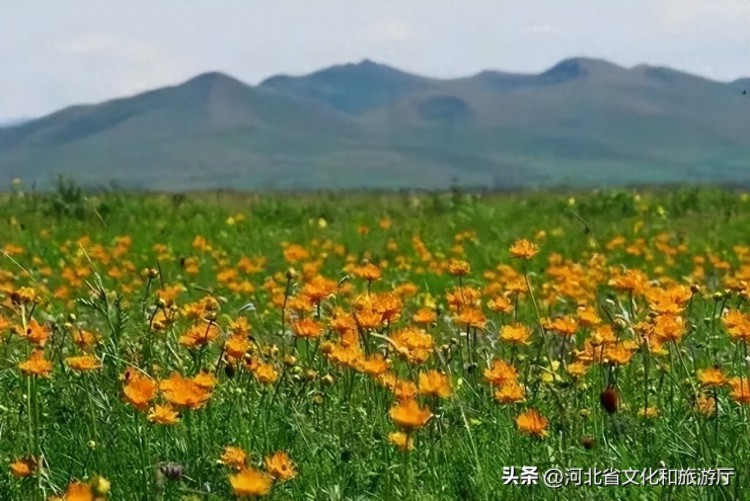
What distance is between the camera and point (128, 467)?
2623 millimetres

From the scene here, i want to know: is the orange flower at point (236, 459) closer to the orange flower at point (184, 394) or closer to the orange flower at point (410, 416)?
the orange flower at point (184, 394)

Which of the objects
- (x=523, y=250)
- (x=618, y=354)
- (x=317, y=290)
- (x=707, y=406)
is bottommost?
(x=707, y=406)

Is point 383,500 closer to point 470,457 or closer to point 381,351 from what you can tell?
point 470,457

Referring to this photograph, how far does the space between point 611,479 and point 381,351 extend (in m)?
1.13

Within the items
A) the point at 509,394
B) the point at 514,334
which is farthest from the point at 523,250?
the point at 509,394

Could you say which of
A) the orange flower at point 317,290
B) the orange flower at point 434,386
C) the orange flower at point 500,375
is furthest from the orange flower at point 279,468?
the orange flower at point 317,290

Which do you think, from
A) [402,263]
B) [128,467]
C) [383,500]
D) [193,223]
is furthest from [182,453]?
[193,223]

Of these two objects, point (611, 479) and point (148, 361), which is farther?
point (148, 361)

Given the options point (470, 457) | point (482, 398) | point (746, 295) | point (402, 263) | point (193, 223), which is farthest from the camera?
point (193, 223)

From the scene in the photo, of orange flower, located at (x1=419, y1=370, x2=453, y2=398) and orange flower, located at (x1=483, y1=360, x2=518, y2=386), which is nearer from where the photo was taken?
orange flower, located at (x1=419, y1=370, x2=453, y2=398)

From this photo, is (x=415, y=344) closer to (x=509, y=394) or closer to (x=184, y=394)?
(x=509, y=394)

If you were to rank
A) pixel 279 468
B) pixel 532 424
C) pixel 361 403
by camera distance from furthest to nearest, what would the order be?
pixel 361 403 < pixel 532 424 < pixel 279 468

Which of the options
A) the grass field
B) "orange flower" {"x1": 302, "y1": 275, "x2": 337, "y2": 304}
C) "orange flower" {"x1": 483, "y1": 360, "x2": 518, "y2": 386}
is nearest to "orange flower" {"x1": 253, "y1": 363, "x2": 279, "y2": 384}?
the grass field

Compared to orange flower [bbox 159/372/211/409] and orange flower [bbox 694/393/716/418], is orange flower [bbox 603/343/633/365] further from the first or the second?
orange flower [bbox 159/372/211/409]
